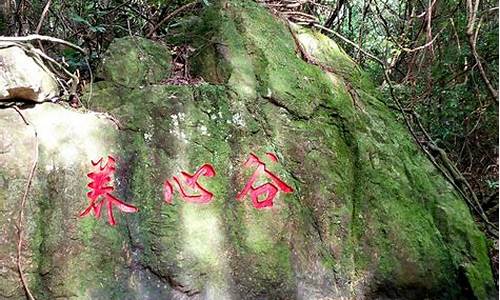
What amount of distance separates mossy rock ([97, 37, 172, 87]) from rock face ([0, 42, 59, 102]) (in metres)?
0.36

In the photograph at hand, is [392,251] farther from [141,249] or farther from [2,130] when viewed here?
[2,130]

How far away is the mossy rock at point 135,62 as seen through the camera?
3.09 metres

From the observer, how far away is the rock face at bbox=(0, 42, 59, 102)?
2.69 meters

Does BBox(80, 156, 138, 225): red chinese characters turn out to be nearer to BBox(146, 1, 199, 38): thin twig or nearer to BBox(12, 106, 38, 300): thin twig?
BBox(12, 106, 38, 300): thin twig

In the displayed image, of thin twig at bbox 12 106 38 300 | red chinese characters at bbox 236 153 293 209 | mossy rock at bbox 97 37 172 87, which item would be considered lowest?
thin twig at bbox 12 106 38 300

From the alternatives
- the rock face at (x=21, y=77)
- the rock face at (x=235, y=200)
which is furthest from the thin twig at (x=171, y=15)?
the rock face at (x=21, y=77)

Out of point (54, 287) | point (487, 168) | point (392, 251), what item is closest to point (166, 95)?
point (54, 287)

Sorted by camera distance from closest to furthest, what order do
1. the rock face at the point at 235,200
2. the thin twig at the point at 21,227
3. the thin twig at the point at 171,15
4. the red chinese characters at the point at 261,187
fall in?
the thin twig at the point at 21,227 → the rock face at the point at 235,200 → the red chinese characters at the point at 261,187 → the thin twig at the point at 171,15

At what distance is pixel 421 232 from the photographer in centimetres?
303

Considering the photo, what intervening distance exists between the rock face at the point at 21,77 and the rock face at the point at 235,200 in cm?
10

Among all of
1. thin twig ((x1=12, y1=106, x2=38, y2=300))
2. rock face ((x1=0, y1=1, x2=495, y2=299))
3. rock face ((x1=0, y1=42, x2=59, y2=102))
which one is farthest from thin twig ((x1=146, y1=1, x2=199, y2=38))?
thin twig ((x1=12, y1=106, x2=38, y2=300))

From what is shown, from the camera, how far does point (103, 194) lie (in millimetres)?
2711

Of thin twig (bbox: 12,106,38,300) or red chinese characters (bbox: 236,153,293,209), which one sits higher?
red chinese characters (bbox: 236,153,293,209)

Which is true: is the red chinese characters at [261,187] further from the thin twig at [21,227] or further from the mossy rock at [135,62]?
the thin twig at [21,227]
